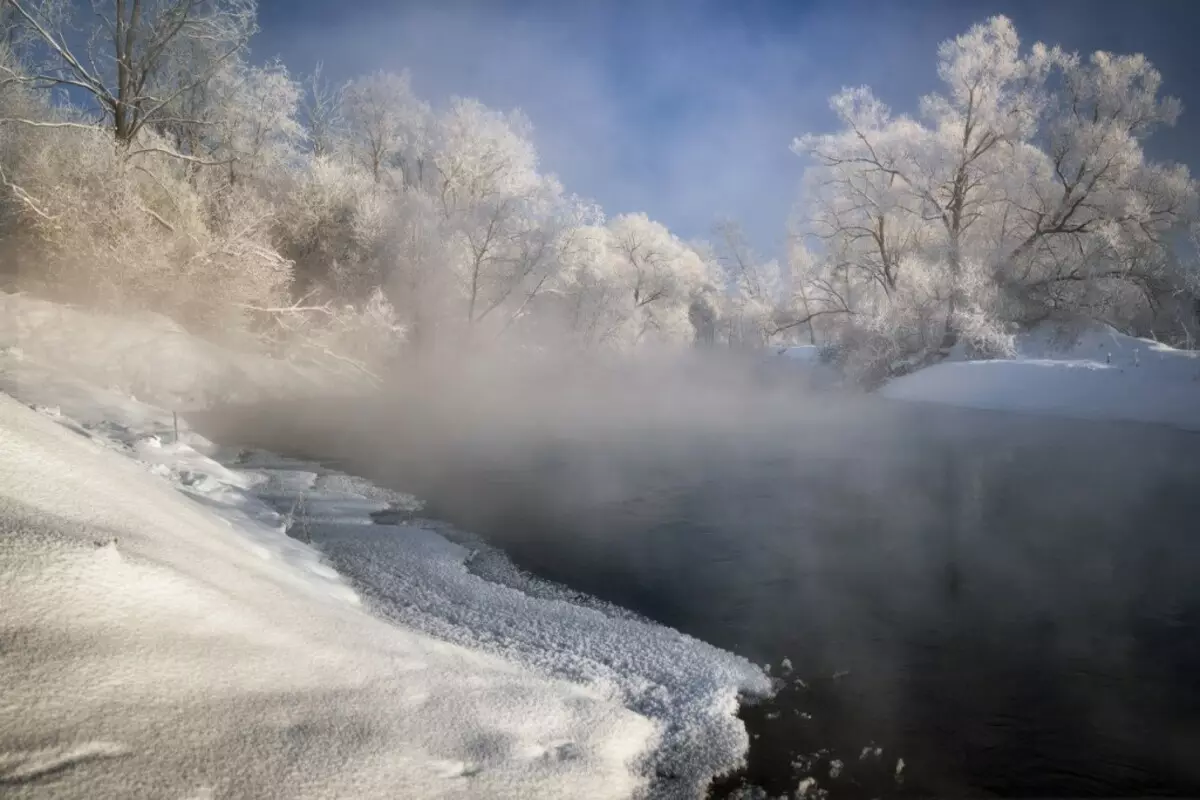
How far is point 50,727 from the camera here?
2.22 m

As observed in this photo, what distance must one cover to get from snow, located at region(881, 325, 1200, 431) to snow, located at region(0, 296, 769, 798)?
19.9 meters

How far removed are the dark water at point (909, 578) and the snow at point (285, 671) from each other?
0.65 metres

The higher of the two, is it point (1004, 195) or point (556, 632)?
point (1004, 195)

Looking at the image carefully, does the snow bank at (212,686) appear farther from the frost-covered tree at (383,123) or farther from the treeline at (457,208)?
the frost-covered tree at (383,123)

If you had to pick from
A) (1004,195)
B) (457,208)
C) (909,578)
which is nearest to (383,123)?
(457,208)

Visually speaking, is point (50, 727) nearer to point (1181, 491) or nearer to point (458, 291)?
point (1181, 491)

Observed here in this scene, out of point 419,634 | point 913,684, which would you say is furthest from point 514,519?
point 913,684

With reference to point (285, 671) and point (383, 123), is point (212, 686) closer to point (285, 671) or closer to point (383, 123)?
point (285, 671)

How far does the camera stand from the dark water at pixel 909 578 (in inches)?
159

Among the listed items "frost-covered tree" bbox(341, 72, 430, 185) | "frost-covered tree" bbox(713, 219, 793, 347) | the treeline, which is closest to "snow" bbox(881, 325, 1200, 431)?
the treeline

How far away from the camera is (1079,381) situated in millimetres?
20203

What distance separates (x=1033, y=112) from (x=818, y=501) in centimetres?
2414

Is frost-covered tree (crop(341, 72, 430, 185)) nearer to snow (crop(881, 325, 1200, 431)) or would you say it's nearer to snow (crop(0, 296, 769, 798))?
snow (crop(881, 325, 1200, 431))

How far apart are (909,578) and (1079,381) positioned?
1775 centimetres
